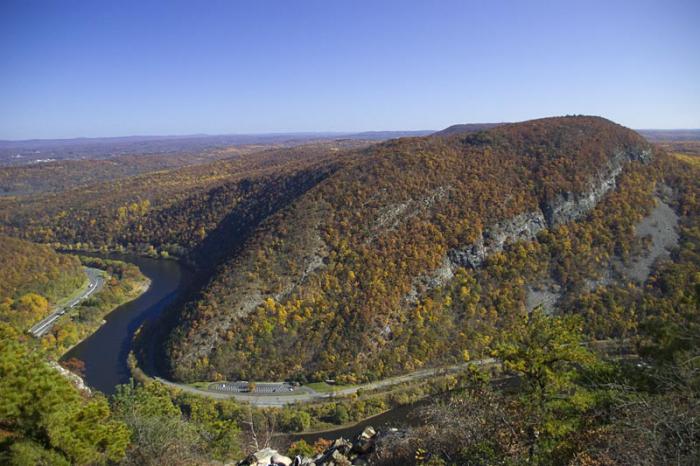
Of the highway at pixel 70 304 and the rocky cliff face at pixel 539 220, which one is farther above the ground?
the rocky cliff face at pixel 539 220

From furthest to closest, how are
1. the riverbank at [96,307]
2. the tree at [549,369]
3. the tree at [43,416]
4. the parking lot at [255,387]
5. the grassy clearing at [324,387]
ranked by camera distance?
the riverbank at [96,307] < the grassy clearing at [324,387] < the parking lot at [255,387] < the tree at [549,369] < the tree at [43,416]

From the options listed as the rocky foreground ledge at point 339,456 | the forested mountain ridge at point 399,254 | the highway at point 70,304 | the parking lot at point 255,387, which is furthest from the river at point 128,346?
the rocky foreground ledge at point 339,456

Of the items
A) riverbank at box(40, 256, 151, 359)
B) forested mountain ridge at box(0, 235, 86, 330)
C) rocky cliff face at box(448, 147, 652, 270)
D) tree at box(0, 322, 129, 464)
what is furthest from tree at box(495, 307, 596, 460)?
forested mountain ridge at box(0, 235, 86, 330)

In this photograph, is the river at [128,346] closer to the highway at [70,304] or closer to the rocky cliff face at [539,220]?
the highway at [70,304]

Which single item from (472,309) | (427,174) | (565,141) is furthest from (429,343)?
(565,141)

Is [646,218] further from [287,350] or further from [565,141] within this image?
[287,350]
